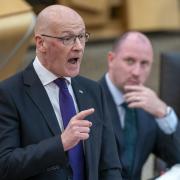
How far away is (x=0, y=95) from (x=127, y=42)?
4.08 feet

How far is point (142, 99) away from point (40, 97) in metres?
1.03

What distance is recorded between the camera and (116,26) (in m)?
6.96

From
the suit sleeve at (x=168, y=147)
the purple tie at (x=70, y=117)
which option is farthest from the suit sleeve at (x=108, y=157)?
the suit sleeve at (x=168, y=147)

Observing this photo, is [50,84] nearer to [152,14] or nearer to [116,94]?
[116,94]

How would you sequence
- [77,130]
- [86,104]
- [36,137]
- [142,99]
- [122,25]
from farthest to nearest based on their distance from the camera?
[122,25] → [142,99] → [86,104] → [36,137] → [77,130]

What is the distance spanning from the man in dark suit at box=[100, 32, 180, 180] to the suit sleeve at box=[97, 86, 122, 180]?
75 centimetres

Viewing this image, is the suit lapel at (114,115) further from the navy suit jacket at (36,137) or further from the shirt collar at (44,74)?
the shirt collar at (44,74)

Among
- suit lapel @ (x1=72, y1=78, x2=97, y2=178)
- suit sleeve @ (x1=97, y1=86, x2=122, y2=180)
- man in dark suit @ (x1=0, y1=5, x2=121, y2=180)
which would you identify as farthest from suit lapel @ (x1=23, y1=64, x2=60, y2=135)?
suit sleeve @ (x1=97, y1=86, x2=122, y2=180)

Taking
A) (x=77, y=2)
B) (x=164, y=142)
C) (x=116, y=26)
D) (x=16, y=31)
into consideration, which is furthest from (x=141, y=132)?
(x=116, y=26)

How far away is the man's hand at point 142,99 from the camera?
278cm

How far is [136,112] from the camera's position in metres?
2.92

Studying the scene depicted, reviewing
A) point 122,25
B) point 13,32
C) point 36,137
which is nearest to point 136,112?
point 13,32

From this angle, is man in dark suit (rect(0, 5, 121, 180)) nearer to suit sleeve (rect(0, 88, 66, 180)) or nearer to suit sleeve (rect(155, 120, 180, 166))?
suit sleeve (rect(0, 88, 66, 180))

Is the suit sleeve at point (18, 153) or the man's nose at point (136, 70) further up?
the suit sleeve at point (18, 153)
